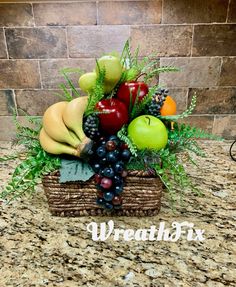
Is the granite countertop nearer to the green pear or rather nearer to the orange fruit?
the orange fruit

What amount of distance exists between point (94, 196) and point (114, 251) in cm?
13

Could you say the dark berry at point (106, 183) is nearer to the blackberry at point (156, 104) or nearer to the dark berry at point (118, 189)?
the dark berry at point (118, 189)

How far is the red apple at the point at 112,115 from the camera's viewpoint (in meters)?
0.62

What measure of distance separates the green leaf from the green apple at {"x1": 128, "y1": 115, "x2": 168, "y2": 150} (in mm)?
124

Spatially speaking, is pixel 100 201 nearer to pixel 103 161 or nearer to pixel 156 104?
pixel 103 161

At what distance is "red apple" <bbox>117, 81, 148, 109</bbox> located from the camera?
67 cm

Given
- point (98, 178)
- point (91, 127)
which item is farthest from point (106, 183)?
point (91, 127)

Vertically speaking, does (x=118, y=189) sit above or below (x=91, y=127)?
below

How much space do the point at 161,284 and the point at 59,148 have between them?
35 cm

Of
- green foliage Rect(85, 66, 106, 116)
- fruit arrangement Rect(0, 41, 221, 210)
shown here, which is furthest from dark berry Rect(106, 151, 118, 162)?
green foliage Rect(85, 66, 106, 116)

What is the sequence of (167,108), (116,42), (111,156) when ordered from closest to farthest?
(111,156) < (167,108) < (116,42)

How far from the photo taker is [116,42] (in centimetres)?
108

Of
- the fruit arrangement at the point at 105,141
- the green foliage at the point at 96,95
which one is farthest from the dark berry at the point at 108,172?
the green foliage at the point at 96,95

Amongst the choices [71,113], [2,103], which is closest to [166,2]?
[71,113]
